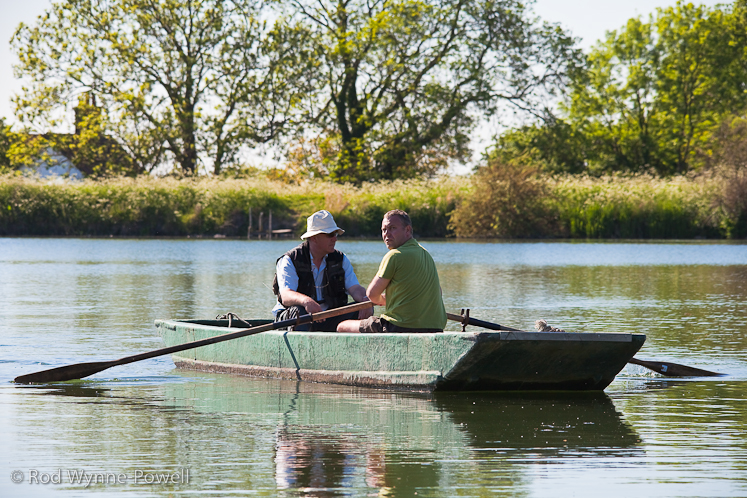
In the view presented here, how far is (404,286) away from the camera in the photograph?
285 inches

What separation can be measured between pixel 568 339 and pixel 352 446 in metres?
1.94

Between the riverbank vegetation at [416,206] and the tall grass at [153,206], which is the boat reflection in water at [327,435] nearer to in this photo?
the riverbank vegetation at [416,206]

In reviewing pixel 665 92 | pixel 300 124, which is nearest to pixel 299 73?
pixel 300 124

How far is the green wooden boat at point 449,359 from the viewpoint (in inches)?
274

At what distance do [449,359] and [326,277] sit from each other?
4.89 feet

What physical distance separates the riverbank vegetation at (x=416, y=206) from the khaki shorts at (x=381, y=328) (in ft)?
89.0

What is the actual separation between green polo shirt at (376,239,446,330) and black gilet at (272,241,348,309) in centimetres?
73

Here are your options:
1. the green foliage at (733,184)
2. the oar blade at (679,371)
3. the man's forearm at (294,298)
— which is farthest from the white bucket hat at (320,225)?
the green foliage at (733,184)

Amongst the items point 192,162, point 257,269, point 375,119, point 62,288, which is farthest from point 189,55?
point 62,288

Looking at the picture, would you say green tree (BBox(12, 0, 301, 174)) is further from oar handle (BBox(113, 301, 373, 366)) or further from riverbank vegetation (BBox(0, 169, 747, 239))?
oar handle (BBox(113, 301, 373, 366))

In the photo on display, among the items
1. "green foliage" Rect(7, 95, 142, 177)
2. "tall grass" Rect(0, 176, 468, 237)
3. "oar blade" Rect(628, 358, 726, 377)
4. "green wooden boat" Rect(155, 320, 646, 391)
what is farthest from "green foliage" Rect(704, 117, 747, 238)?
"green wooden boat" Rect(155, 320, 646, 391)

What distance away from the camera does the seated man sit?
23.5 feet

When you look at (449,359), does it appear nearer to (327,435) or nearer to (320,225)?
(327,435)

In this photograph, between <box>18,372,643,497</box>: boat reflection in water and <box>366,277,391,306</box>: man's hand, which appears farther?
<box>366,277,391,306</box>: man's hand
